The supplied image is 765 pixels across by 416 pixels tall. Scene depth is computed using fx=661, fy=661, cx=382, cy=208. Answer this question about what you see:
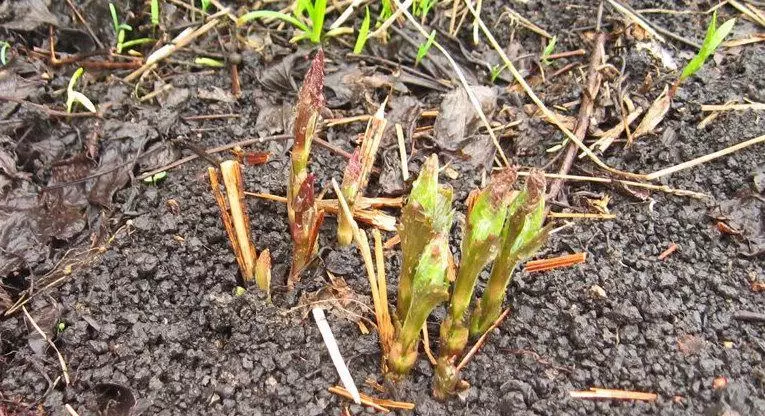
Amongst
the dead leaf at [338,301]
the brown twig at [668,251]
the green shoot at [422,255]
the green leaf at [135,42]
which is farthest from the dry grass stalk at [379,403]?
the green leaf at [135,42]

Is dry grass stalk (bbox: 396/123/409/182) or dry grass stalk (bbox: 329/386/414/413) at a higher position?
dry grass stalk (bbox: 396/123/409/182)

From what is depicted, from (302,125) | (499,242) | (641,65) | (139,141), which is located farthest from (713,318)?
(139,141)

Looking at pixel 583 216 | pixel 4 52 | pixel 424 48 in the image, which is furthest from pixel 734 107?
pixel 4 52

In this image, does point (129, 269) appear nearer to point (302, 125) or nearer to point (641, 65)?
point (302, 125)

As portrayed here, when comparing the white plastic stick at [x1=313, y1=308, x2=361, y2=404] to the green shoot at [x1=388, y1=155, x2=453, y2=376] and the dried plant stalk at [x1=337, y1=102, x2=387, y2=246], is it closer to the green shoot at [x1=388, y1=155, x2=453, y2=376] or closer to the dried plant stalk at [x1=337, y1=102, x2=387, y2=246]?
the green shoot at [x1=388, y1=155, x2=453, y2=376]

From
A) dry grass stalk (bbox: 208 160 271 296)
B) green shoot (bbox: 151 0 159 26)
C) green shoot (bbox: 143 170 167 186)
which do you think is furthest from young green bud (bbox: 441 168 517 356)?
green shoot (bbox: 151 0 159 26)

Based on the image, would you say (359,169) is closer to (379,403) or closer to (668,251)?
(379,403)

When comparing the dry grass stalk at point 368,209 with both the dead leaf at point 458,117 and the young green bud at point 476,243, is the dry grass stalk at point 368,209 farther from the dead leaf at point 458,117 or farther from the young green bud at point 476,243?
the young green bud at point 476,243
